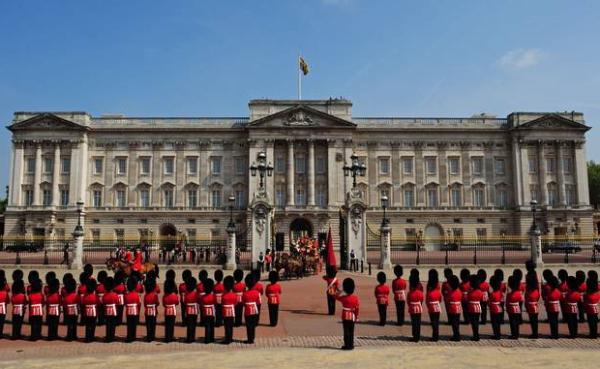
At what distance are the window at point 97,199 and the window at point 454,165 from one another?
4070 centimetres

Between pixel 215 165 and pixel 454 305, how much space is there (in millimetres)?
46123

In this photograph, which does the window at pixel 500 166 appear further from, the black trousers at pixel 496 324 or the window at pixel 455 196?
the black trousers at pixel 496 324

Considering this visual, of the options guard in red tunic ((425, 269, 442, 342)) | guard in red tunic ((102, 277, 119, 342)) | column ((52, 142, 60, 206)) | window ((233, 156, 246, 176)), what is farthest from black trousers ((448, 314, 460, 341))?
column ((52, 142, 60, 206))

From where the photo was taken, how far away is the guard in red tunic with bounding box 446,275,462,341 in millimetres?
10492

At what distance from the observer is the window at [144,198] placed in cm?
5381

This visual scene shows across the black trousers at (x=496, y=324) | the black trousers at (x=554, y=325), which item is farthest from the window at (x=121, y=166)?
the black trousers at (x=554, y=325)

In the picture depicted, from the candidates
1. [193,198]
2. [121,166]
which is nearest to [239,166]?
[193,198]

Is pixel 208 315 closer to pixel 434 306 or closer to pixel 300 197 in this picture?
pixel 434 306

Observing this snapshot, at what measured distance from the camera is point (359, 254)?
26.7 m

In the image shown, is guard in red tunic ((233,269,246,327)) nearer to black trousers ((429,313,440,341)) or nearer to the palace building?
black trousers ((429,313,440,341))

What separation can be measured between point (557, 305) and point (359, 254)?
16.0 meters

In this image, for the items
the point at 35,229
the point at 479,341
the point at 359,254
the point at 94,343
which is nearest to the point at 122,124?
the point at 35,229

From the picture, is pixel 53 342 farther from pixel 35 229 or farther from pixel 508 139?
pixel 508 139

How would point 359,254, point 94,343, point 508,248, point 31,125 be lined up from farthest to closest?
point 31,125 → point 508,248 → point 359,254 → point 94,343
